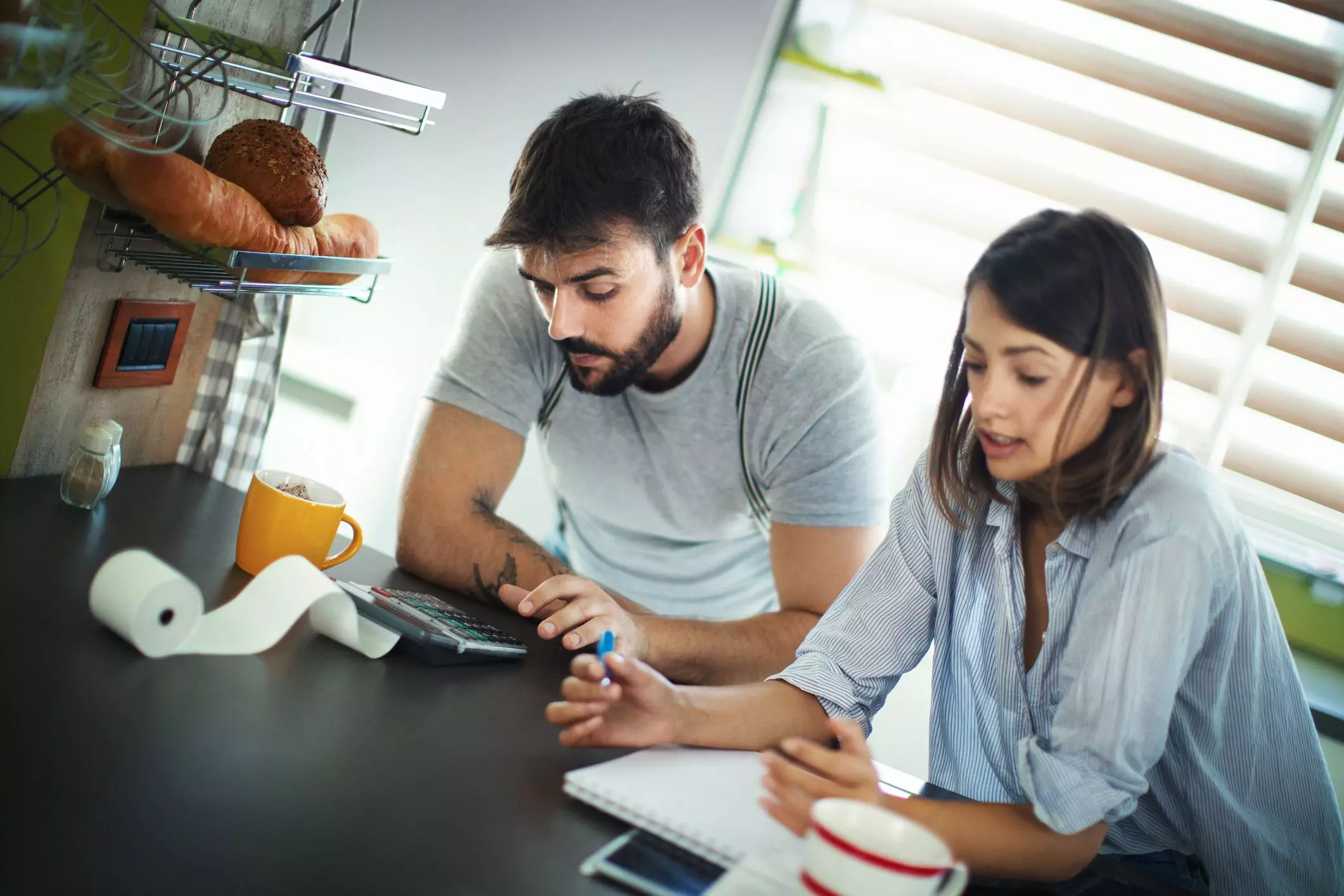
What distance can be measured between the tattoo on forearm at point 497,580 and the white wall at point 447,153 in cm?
92

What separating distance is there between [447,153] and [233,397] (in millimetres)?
1158

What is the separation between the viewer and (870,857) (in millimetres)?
630

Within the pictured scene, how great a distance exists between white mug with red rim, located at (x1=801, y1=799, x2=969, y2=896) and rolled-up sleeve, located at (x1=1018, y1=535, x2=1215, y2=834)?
0.75ft

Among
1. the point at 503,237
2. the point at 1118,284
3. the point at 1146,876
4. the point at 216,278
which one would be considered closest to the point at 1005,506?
the point at 1118,284

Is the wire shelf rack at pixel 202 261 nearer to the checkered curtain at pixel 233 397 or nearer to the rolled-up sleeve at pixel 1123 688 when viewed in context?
the checkered curtain at pixel 233 397

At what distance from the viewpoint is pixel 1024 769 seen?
0.91 m

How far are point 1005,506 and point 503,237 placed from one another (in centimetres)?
74

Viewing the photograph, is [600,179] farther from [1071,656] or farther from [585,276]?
[1071,656]

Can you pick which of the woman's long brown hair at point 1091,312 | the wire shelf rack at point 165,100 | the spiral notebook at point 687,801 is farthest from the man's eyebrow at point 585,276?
the spiral notebook at point 687,801

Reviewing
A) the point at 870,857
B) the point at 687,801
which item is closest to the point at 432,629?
the point at 687,801

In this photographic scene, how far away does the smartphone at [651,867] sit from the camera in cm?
72

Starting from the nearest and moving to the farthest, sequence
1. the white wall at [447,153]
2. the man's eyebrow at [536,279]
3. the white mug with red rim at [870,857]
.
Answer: the white mug with red rim at [870,857] < the man's eyebrow at [536,279] < the white wall at [447,153]

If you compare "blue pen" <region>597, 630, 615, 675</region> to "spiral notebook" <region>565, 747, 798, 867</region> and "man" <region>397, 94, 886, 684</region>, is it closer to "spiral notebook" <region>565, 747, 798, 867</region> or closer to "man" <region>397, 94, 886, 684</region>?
"man" <region>397, 94, 886, 684</region>

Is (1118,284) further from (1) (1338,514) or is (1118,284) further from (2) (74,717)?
(1) (1338,514)
